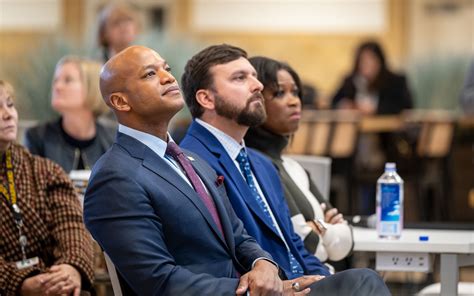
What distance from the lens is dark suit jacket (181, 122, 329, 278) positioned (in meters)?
3.54

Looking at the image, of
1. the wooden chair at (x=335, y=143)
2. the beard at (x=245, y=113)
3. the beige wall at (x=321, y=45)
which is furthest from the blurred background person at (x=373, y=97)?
the beard at (x=245, y=113)

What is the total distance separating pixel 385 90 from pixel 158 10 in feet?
18.1

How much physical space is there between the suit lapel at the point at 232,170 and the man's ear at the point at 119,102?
1.84 feet

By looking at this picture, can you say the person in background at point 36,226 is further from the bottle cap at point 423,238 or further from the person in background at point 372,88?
the person in background at point 372,88

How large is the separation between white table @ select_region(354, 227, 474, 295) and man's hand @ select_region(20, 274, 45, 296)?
1.14 metres

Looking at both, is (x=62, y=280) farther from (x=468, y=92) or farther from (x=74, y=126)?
(x=468, y=92)

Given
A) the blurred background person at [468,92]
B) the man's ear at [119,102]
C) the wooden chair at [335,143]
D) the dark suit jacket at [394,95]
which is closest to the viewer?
the man's ear at [119,102]

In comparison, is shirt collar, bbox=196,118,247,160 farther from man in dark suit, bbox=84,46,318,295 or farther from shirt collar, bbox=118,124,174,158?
shirt collar, bbox=118,124,174,158

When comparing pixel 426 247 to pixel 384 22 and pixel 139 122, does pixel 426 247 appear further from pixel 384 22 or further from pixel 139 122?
pixel 384 22

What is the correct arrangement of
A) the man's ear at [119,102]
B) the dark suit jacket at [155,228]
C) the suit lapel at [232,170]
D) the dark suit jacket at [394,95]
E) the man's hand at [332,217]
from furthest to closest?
the dark suit jacket at [394,95] → the man's hand at [332,217] → the suit lapel at [232,170] → the man's ear at [119,102] → the dark suit jacket at [155,228]

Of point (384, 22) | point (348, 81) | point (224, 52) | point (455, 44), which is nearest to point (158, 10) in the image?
point (384, 22)

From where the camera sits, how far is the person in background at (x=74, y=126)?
463cm

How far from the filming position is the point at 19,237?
3598 millimetres

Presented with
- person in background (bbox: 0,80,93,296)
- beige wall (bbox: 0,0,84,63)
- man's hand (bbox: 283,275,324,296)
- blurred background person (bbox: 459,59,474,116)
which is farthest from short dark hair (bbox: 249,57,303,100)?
beige wall (bbox: 0,0,84,63)
